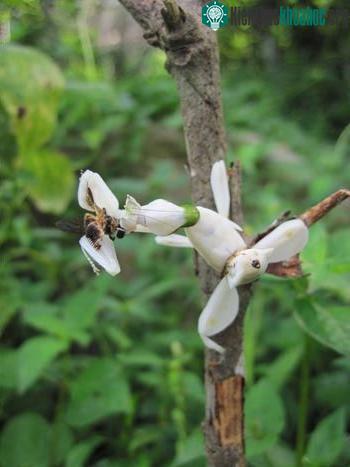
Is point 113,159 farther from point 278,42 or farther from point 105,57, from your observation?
point 278,42

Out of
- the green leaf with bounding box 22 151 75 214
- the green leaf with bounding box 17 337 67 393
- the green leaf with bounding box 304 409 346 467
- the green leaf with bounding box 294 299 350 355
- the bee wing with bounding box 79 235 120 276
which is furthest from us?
the green leaf with bounding box 22 151 75 214

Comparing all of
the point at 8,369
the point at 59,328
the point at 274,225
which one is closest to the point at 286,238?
the point at 274,225

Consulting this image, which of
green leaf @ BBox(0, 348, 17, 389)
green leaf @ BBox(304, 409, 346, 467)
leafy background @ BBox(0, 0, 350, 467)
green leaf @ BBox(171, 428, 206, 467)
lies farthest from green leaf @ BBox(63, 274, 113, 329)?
green leaf @ BBox(304, 409, 346, 467)

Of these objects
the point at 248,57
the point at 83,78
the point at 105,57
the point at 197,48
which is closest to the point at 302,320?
the point at 197,48

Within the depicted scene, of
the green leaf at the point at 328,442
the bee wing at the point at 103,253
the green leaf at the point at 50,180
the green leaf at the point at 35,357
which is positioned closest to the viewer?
the bee wing at the point at 103,253

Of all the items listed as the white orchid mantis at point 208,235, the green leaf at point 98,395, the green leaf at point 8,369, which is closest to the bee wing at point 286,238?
the white orchid mantis at point 208,235

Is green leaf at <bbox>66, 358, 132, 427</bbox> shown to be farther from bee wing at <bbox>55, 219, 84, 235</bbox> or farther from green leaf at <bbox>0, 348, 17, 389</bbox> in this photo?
bee wing at <bbox>55, 219, 84, 235</bbox>

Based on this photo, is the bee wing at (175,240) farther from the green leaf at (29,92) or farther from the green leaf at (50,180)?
the green leaf at (50,180)
